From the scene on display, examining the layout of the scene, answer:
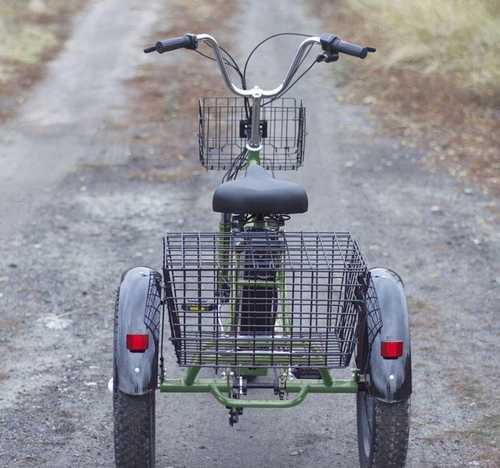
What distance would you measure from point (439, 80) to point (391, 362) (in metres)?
9.04

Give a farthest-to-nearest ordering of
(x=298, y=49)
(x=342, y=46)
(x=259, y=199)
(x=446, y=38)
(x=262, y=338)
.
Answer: (x=446, y=38) → (x=298, y=49) → (x=342, y=46) → (x=259, y=199) → (x=262, y=338)

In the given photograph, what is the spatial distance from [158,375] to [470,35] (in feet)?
33.7

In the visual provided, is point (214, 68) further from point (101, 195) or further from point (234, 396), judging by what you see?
point (234, 396)

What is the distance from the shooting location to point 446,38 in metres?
13.4

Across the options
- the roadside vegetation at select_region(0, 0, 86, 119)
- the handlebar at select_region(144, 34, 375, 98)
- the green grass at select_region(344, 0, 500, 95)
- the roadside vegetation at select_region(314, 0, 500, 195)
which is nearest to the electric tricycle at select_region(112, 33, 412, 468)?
the handlebar at select_region(144, 34, 375, 98)

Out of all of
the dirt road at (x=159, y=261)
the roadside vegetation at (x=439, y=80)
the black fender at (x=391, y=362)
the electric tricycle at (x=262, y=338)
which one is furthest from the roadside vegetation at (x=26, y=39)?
the black fender at (x=391, y=362)

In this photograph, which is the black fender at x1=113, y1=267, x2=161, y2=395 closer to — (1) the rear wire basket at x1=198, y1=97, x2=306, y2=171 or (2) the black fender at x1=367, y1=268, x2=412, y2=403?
(2) the black fender at x1=367, y1=268, x2=412, y2=403

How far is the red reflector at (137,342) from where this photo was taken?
150 inches

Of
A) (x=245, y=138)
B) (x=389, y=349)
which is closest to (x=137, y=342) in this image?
(x=389, y=349)

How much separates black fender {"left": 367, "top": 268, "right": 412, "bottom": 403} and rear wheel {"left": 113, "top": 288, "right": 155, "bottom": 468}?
37.4 inches

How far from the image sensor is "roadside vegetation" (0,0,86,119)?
12953 mm

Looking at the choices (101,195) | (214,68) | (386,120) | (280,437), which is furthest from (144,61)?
(280,437)

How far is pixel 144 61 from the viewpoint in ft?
47.8

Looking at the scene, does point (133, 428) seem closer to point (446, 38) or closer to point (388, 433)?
point (388, 433)
